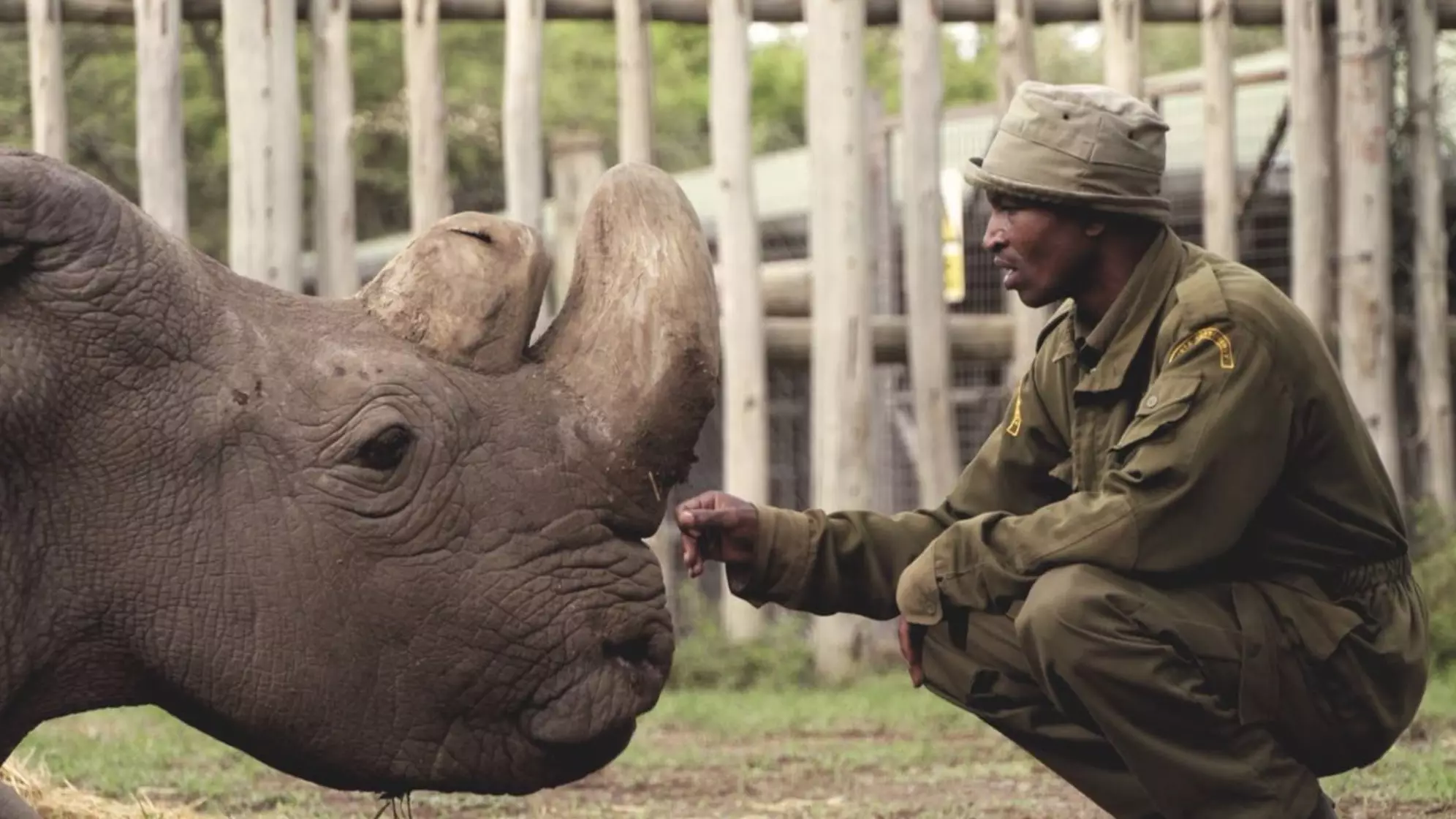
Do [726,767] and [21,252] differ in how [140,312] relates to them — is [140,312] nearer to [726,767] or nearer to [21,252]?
[21,252]

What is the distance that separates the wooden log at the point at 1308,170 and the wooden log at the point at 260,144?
11.7 ft

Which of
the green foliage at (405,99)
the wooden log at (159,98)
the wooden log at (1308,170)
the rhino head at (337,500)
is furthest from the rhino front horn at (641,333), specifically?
the green foliage at (405,99)

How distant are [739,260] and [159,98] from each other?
2.06 meters

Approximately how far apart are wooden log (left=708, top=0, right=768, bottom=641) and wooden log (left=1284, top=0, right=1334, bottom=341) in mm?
1979

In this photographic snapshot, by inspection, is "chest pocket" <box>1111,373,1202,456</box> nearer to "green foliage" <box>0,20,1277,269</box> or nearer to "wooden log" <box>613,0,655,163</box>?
"wooden log" <box>613,0,655,163</box>

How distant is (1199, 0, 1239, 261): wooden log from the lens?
8359mm

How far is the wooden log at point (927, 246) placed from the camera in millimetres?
8297

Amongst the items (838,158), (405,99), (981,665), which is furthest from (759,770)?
(405,99)

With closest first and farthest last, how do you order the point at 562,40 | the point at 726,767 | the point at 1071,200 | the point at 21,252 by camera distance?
the point at 21,252 → the point at 1071,200 → the point at 726,767 → the point at 562,40

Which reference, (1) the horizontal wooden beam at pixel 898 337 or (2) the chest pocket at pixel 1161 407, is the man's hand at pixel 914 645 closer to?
(2) the chest pocket at pixel 1161 407

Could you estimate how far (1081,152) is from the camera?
3.65 meters

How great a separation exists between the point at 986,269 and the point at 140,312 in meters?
10.2

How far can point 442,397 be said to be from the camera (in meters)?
3.15

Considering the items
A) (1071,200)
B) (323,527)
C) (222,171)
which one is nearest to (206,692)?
(323,527)
